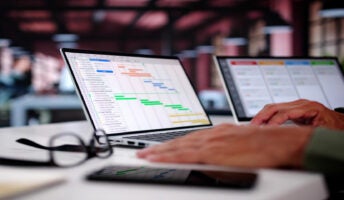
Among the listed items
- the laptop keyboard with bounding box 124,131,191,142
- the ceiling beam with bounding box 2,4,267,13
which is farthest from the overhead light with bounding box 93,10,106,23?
the laptop keyboard with bounding box 124,131,191,142

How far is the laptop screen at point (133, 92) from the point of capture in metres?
1.04

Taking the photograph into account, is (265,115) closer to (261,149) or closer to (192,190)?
(261,149)

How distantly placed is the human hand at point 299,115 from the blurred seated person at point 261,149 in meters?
0.39

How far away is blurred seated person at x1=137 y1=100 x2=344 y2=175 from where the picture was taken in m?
0.62

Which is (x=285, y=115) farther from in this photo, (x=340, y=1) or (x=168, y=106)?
(x=340, y=1)

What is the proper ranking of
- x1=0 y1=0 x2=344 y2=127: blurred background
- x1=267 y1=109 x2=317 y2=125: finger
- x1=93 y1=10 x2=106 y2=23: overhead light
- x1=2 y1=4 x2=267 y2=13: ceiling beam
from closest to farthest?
x1=267 y1=109 x2=317 y2=125: finger
x1=0 y1=0 x2=344 y2=127: blurred background
x1=2 y1=4 x2=267 y2=13: ceiling beam
x1=93 y1=10 x2=106 y2=23: overhead light

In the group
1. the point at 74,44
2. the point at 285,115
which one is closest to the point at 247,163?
the point at 285,115

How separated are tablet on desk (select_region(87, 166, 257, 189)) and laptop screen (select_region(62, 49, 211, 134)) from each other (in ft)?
1.25

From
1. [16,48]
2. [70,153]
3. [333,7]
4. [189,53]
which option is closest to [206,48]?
[189,53]

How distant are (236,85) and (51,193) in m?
1.07

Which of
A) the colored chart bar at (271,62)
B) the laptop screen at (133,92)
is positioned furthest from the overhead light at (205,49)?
the laptop screen at (133,92)

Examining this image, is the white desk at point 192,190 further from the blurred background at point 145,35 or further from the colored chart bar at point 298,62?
the blurred background at point 145,35

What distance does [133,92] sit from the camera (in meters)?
1.13

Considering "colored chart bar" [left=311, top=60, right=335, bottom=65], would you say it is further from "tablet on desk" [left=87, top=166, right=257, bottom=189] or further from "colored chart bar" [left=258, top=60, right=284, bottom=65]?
"tablet on desk" [left=87, top=166, right=257, bottom=189]
